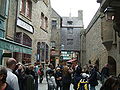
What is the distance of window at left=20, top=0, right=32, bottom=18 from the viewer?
14.8m

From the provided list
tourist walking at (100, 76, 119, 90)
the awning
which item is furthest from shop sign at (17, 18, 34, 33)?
tourist walking at (100, 76, 119, 90)

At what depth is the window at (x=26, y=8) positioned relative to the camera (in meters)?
14.8

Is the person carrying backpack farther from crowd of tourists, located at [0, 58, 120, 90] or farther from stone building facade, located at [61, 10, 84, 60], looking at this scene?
stone building facade, located at [61, 10, 84, 60]

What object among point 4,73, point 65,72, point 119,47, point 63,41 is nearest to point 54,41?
point 63,41

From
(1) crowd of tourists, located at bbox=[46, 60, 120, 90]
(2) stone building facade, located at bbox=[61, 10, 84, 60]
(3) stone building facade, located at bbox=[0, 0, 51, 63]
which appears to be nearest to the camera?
(1) crowd of tourists, located at bbox=[46, 60, 120, 90]

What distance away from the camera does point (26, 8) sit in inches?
608

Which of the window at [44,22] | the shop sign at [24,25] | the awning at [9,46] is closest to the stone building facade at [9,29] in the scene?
the awning at [9,46]

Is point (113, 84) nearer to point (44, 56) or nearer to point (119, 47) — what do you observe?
point (119, 47)

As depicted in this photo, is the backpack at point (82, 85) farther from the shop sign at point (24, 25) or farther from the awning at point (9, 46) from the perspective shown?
the shop sign at point (24, 25)

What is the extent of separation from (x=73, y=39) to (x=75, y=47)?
1.89 m

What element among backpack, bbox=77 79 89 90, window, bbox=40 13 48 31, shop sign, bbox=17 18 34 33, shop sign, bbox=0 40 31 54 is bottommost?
backpack, bbox=77 79 89 90

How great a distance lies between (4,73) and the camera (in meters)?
2.81

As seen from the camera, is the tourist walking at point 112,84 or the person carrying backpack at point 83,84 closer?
the tourist walking at point 112,84

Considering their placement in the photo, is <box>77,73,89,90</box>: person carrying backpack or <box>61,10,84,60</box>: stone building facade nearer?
<box>77,73,89,90</box>: person carrying backpack
